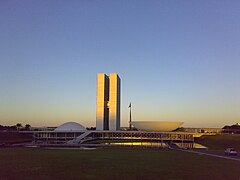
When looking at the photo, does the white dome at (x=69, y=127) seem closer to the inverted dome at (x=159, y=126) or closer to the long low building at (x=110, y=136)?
the long low building at (x=110, y=136)

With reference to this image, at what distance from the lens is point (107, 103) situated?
104625mm

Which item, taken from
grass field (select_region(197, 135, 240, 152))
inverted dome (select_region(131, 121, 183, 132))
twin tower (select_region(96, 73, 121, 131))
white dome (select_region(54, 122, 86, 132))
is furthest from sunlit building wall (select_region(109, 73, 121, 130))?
grass field (select_region(197, 135, 240, 152))

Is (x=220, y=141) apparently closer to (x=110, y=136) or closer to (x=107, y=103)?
(x=110, y=136)

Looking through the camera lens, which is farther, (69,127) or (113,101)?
(113,101)

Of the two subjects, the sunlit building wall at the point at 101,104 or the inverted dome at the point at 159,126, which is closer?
the inverted dome at the point at 159,126

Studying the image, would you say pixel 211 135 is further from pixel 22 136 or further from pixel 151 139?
pixel 22 136

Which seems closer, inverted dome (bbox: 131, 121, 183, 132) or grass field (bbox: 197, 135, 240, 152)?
grass field (bbox: 197, 135, 240, 152)

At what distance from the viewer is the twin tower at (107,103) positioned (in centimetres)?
10144

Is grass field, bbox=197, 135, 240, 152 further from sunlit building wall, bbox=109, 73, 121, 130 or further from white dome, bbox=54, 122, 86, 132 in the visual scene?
white dome, bbox=54, 122, 86, 132

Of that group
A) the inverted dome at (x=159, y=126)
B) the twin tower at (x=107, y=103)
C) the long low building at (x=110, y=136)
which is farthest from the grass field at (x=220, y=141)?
the twin tower at (x=107, y=103)

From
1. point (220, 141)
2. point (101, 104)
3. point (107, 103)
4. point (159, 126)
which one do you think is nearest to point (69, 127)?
point (101, 104)

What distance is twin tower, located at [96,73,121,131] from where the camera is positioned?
10144 cm

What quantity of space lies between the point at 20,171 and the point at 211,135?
66.2 m

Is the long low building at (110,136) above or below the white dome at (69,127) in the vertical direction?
below
